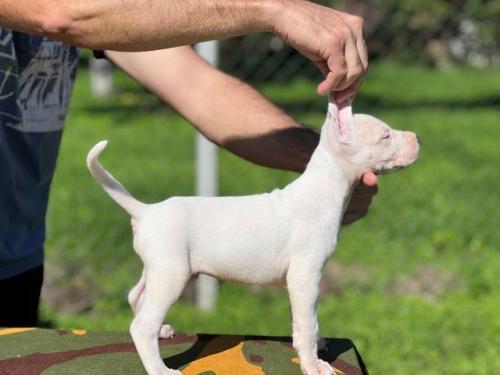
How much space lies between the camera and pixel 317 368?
71.5 inches

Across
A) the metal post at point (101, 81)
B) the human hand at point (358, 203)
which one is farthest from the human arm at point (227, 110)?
the metal post at point (101, 81)

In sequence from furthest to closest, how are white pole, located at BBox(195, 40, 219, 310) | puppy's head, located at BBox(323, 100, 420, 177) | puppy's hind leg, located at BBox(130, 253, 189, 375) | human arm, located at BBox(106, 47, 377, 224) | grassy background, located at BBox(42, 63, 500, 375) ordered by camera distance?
white pole, located at BBox(195, 40, 219, 310) → grassy background, located at BBox(42, 63, 500, 375) → human arm, located at BBox(106, 47, 377, 224) → puppy's head, located at BBox(323, 100, 420, 177) → puppy's hind leg, located at BBox(130, 253, 189, 375)

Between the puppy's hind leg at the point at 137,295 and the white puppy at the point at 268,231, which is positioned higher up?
the white puppy at the point at 268,231

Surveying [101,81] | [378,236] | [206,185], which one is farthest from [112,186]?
[101,81]

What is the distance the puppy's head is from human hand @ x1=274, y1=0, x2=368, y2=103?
4cm

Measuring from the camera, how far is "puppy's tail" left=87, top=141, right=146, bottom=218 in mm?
1777

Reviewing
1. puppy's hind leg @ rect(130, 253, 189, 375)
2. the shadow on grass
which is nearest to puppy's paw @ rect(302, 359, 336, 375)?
the shadow on grass

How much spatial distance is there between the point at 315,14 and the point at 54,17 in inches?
18.4

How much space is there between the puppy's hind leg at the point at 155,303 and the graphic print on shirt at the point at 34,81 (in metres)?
0.93

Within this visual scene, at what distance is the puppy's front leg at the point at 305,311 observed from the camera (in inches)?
70.9

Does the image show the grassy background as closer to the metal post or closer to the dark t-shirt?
the dark t-shirt

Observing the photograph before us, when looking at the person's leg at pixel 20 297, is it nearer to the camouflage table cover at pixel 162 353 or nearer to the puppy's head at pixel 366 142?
the camouflage table cover at pixel 162 353

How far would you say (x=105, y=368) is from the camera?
6.28 ft

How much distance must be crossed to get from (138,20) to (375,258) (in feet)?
14.1
